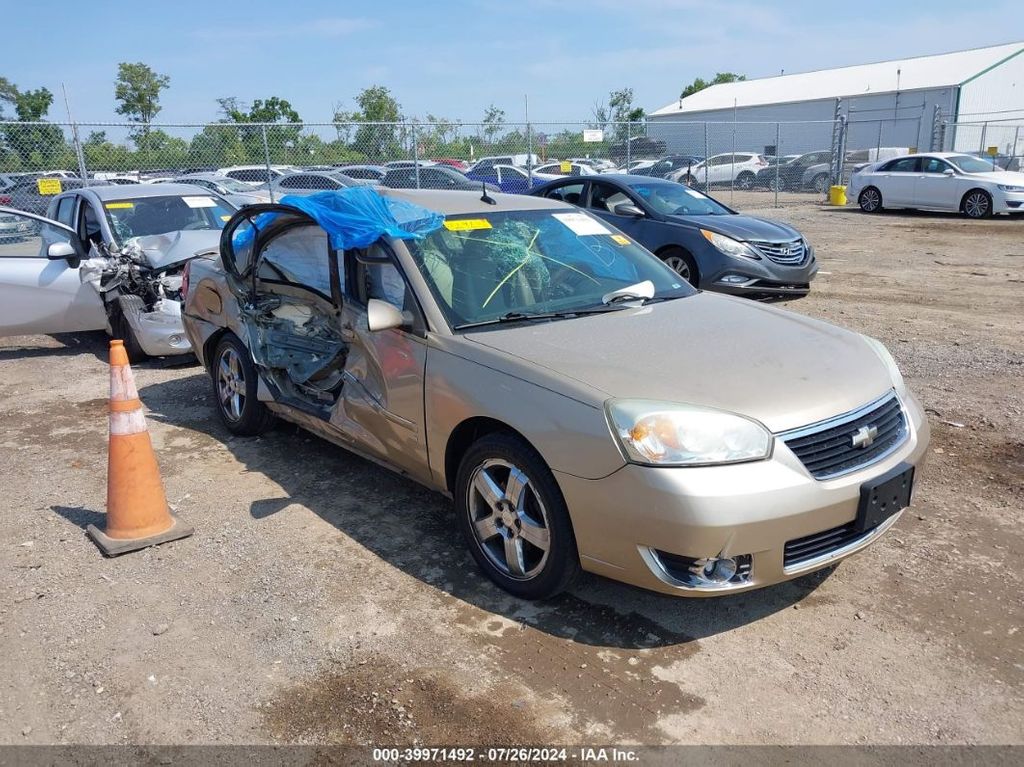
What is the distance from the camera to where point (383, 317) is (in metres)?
3.83

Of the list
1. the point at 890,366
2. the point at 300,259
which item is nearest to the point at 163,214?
the point at 300,259

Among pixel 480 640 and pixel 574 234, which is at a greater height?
pixel 574 234

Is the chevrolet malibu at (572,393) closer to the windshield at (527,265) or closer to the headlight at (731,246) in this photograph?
the windshield at (527,265)

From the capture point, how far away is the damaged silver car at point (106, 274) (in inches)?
296

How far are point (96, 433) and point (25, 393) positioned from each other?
5.39 ft

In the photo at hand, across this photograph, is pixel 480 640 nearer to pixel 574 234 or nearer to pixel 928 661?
pixel 928 661

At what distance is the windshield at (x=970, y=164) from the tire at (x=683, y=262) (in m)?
13.0

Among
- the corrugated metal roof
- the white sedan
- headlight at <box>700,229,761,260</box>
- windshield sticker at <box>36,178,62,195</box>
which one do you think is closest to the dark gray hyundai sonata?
headlight at <box>700,229,761,260</box>

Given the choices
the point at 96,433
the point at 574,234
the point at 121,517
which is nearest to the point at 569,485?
the point at 574,234

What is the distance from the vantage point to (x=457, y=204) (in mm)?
4547

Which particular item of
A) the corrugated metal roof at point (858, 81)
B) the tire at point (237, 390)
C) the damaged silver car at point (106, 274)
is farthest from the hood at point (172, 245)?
the corrugated metal roof at point (858, 81)

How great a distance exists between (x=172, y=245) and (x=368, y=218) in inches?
173

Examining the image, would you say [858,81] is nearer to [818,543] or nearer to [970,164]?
[970,164]

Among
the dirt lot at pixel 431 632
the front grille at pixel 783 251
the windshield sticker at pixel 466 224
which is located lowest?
the dirt lot at pixel 431 632
